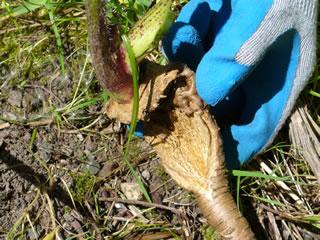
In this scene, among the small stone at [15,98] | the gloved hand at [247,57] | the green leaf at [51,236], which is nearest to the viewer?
the gloved hand at [247,57]

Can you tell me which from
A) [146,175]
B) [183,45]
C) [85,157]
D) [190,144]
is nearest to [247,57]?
[183,45]

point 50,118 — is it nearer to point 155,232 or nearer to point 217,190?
point 155,232

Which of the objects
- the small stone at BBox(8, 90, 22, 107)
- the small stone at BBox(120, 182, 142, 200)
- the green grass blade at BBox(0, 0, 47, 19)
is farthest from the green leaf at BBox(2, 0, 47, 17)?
the small stone at BBox(120, 182, 142, 200)

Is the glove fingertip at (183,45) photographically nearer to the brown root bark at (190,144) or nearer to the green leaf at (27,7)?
the brown root bark at (190,144)

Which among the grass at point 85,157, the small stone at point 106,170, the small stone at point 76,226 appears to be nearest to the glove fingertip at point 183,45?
the grass at point 85,157

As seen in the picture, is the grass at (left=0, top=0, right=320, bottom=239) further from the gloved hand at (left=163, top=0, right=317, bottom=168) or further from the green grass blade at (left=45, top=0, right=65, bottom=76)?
the gloved hand at (left=163, top=0, right=317, bottom=168)
